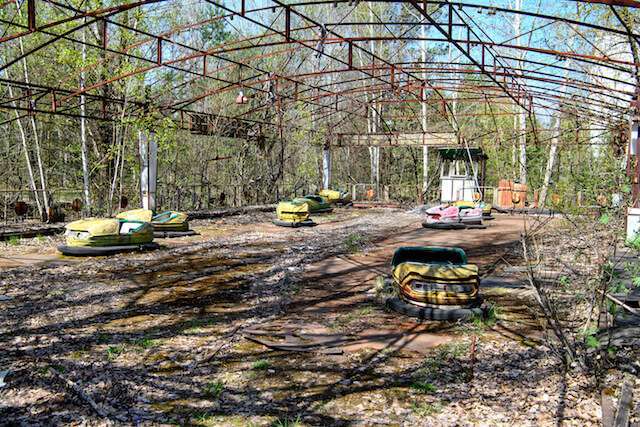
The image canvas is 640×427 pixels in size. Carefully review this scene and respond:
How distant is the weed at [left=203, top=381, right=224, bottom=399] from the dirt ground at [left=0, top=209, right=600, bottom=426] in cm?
1

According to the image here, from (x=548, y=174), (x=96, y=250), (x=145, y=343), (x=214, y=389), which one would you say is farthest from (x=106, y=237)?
(x=548, y=174)

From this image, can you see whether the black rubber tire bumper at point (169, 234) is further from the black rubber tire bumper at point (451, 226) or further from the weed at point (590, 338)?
the weed at point (590, 338)

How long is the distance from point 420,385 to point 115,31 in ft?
48.9

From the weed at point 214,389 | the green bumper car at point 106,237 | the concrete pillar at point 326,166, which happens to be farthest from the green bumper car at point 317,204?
the weed at point 214,389

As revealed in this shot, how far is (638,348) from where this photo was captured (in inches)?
173

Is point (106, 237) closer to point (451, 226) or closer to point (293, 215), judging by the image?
point (293, 215)

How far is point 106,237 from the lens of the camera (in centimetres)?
911

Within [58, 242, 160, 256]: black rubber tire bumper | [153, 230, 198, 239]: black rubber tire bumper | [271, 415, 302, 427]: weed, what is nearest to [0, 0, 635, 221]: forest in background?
[153, 230, 198, 239]: black rubber tire bumper

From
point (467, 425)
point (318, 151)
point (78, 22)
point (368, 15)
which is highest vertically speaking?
point (368, 15)

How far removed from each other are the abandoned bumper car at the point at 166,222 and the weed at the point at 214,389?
7772mm

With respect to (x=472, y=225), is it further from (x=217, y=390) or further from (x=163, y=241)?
(x=217, y=390)

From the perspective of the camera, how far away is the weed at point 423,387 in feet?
12.3

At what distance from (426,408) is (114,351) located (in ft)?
7.90

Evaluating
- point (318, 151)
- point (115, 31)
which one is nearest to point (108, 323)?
point (115, 31)
